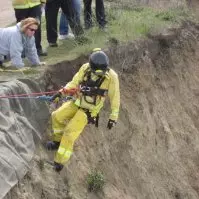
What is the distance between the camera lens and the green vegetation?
9945mm

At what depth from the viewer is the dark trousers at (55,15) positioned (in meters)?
12.0

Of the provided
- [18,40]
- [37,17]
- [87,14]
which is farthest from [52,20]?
[18,40]

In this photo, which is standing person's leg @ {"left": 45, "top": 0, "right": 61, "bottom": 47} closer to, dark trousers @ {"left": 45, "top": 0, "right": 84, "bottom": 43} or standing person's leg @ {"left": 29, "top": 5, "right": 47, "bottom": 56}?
dark trousers @ {"left": 45, "top": 0, "right": 84, "bottom": 43}

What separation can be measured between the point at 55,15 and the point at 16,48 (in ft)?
7.18

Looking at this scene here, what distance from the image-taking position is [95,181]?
394 inches

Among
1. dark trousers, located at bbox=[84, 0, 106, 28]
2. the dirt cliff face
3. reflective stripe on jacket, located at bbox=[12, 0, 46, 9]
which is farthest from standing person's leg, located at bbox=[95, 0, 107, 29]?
reflective stripe on jacket, located at bbox=[12, 0, 46, 9]

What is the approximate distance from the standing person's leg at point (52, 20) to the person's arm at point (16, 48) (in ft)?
6.39

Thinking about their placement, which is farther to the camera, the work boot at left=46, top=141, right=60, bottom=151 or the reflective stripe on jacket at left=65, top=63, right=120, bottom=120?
the work boot at left=46, top=141, right=60, bottom=151

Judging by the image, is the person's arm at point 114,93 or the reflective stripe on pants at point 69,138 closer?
the reflective stripe on pants at point 69,138

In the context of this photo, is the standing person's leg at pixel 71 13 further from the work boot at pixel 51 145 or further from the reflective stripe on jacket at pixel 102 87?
the work boot at pixel 51 145

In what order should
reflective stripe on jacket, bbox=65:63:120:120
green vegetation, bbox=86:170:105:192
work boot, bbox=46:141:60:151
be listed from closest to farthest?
reflective stripe on jacket, bbox=65:63:120:120
work boot, bbox=46:141:60:151
green vegetation, bbox=86:170:105:192

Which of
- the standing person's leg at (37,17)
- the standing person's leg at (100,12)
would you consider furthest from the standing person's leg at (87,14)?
the standing person's leg at (37,17)

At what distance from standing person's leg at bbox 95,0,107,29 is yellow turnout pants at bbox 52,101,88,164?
155 inches

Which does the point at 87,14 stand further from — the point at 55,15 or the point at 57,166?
the point at 57,166
